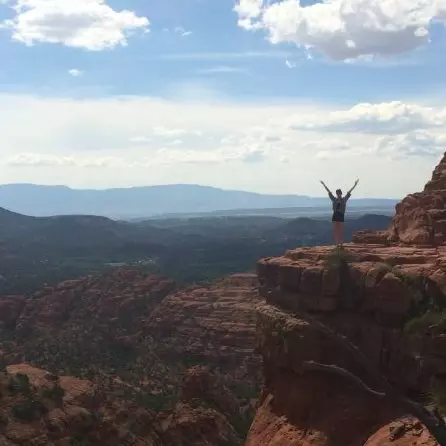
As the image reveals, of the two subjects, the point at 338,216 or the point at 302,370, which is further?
the point at 338,216

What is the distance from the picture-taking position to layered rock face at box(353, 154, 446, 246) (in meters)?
25.4

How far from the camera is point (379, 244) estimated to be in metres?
26.8

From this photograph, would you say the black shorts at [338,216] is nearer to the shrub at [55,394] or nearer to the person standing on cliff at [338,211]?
the person standing on cliff at [338,211]

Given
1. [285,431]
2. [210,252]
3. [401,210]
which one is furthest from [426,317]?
[210,252]

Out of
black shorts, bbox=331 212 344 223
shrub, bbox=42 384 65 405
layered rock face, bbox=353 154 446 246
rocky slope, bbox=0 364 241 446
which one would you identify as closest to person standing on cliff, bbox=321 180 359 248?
black shorts, bbox=331 212 344 223

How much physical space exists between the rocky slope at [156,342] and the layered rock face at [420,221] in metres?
16.9

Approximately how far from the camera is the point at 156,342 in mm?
74188

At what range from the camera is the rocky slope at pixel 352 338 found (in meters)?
18.2

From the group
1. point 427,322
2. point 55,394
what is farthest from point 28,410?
point 427,322

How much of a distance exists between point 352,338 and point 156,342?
55.7 metres

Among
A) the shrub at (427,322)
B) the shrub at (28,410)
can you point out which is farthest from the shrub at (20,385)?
the shrub at (427,322)

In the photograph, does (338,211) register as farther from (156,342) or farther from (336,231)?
(156,342)

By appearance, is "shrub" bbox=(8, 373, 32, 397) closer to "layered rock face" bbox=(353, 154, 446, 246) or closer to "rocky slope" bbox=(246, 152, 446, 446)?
"rocky slope" bbox=(246, 152, 446, 446)

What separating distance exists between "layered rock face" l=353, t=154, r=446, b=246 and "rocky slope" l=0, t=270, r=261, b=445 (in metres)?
16.9
